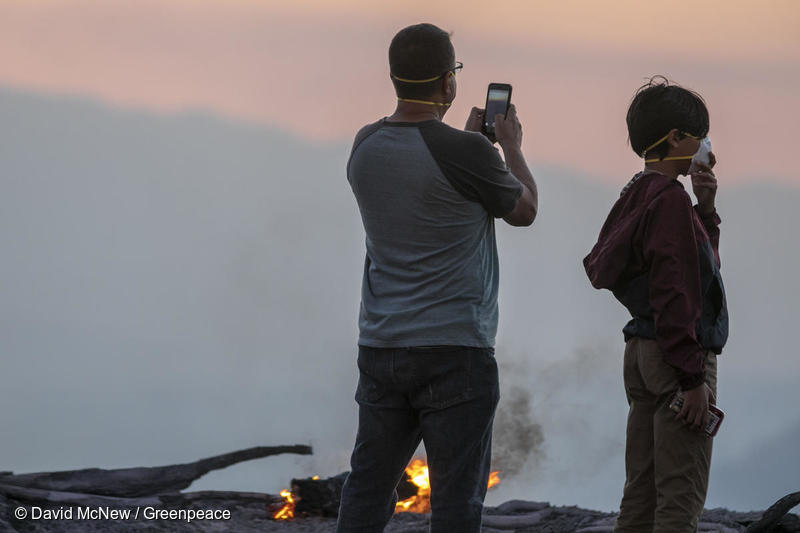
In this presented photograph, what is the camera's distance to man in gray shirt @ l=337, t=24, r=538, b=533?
3.62 m

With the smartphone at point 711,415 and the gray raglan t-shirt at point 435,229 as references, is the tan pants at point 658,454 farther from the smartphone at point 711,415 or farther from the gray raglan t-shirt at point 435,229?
the gray raglan t-shirt at point 435,229

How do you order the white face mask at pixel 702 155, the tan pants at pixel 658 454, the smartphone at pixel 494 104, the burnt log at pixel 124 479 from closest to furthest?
the tan pants at pixel 658 454 < the smartphone at pixel 494 104 < the white face mask at pixel 702 155 < the burnt log at pixel 124 479

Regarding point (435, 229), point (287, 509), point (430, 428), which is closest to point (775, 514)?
point (430, 428)

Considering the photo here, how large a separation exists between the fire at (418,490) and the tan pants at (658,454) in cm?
415

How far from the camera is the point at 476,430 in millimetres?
3613

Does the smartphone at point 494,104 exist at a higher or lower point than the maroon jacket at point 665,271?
higher

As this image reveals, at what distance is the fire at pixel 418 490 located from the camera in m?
8.24

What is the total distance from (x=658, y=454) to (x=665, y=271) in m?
0.71

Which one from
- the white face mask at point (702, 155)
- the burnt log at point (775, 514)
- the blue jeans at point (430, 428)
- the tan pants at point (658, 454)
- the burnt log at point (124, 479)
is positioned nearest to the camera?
the blue jeans at point (430, 428)

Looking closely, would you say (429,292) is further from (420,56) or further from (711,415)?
(711,415)

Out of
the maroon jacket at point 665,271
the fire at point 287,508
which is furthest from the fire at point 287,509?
the maroon jacket at point 665,271

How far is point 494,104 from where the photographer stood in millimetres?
4125

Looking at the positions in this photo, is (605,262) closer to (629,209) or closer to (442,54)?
(629,209)

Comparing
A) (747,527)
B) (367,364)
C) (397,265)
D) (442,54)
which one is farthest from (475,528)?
(747,527)
